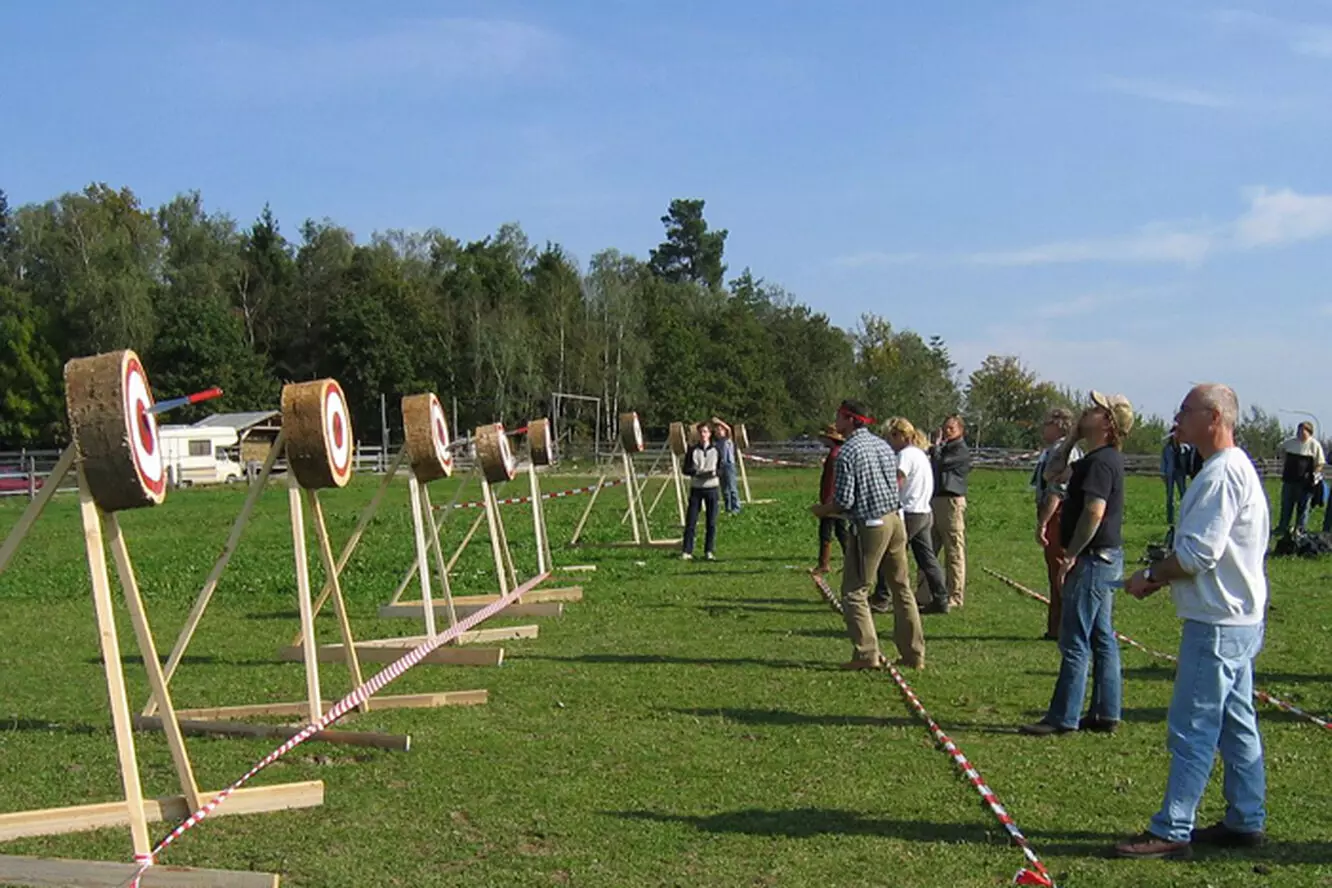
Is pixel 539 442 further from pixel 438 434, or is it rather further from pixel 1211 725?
pixel 1211 725

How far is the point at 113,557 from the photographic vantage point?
19.0ft

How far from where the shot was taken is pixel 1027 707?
886cm

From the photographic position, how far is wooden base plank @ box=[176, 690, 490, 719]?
8820 mm

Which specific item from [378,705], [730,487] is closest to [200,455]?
[730,487]

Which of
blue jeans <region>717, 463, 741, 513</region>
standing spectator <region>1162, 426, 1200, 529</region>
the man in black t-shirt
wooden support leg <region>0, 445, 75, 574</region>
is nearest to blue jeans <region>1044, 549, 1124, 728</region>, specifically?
the man in black t-shirt

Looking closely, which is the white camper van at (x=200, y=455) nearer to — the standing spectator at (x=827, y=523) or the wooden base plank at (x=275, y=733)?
the standing spectator at (x=827, y=523)

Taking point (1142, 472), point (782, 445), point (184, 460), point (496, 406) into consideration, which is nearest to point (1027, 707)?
point (1142, 472)

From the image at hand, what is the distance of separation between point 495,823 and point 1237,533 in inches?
150

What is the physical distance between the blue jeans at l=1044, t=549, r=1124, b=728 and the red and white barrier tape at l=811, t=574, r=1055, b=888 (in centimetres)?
79

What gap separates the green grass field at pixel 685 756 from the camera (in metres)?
5.76

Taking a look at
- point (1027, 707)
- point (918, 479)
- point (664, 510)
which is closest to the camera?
point (1027, 707)

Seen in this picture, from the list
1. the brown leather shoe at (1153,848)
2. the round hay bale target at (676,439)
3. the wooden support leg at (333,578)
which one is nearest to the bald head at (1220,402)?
the brown leather shoe at (1153,848)

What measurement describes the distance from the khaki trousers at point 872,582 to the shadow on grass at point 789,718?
157cm

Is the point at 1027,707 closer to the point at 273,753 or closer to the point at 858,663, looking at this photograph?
the point at 858,663
